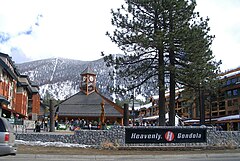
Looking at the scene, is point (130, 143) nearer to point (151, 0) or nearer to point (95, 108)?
point (151, 0)

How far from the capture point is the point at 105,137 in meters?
23.4

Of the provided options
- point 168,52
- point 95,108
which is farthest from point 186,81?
point 95,108

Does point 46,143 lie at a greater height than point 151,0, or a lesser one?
lesser

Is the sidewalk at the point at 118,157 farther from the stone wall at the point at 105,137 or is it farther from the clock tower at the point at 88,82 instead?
the clock tower at the point at 88,82

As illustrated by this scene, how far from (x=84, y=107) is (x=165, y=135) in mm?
64956

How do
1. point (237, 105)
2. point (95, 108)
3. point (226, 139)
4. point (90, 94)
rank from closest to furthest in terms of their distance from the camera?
point (226, 139)
point (237, 105)
point (95, 108)
point (90, 94)

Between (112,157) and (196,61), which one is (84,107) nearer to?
(196,61)

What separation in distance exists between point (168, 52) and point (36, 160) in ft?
51.3

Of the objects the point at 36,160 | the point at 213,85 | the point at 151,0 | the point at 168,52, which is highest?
the point at 151,0

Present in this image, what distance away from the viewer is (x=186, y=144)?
24.1 meters

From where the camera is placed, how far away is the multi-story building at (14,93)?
48594 mm

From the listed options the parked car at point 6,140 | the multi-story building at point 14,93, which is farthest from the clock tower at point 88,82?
the parked car at point 6,140

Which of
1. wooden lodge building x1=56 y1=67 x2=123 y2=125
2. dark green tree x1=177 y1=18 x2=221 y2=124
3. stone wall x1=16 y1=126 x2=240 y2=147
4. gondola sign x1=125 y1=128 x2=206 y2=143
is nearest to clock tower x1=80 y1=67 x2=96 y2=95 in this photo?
wooden lodge building x1=56 y1=67 x2=123 y2=125

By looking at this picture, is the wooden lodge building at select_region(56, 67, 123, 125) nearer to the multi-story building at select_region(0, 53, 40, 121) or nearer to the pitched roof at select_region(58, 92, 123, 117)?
the pitched roof at select_region(58, 92, 123, 117)
